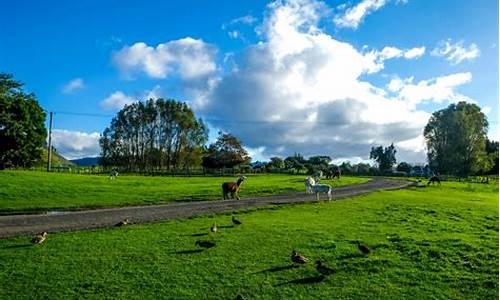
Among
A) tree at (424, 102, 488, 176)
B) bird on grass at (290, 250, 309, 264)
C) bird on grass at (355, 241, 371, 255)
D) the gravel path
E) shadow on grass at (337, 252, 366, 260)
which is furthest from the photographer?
tree at (424, 102, 488, 176)

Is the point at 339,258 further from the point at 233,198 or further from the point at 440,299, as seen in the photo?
the point at 233,198

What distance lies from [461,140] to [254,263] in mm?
93621

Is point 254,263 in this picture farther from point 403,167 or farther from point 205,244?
point 403,167

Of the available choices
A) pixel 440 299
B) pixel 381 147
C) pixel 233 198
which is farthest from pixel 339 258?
pixel 381 147

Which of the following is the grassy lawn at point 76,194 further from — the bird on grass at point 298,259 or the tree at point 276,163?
the tree at point 276,163

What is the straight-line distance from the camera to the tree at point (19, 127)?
219 ft

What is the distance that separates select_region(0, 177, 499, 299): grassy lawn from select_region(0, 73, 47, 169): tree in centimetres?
5557

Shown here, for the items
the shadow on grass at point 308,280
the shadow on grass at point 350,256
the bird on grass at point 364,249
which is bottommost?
the shadow on grass at point 308,280

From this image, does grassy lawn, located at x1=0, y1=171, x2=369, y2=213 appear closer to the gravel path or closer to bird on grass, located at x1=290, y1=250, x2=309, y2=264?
the gravel path

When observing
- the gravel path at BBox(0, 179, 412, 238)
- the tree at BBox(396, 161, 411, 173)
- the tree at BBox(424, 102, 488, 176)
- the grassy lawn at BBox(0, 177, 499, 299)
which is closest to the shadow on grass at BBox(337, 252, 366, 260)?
the grassy lawn at BBox(0, 177, 499, 299)

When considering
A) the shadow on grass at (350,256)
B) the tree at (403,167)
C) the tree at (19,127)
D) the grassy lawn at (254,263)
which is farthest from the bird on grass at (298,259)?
the tree at (403,167)

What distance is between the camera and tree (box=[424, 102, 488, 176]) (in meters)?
Result: 96.6

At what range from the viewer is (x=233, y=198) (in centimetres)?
3569

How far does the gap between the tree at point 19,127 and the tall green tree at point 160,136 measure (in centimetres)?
3122
